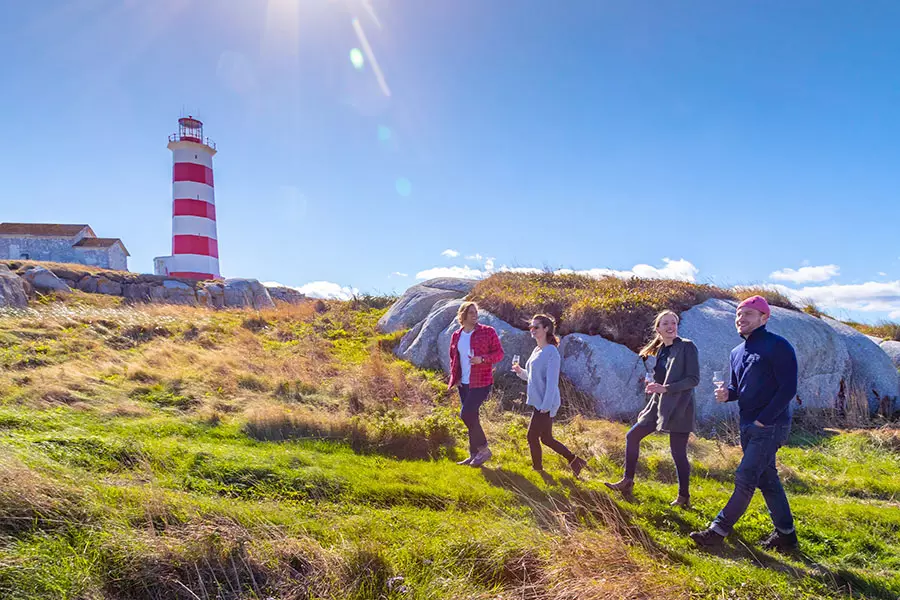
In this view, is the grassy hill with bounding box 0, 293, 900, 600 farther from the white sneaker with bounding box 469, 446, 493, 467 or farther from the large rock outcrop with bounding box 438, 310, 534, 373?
the large rock outcrop with bounding box 438, 310, 534, 373

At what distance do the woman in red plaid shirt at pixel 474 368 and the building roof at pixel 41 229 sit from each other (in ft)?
162

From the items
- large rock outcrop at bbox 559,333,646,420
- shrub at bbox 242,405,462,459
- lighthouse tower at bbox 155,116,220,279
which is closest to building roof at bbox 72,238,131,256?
lighthouse tower at bbox 155,116,220,279

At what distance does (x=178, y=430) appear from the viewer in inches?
316

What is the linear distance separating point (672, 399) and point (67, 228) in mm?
53832

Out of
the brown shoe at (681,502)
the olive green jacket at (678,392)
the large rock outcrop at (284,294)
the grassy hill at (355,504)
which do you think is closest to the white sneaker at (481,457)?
the grassy hill at (355,504)

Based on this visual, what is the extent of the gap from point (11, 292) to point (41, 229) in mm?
31855

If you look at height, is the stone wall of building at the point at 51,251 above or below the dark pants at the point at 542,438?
above

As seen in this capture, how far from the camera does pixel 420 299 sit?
18.9 m

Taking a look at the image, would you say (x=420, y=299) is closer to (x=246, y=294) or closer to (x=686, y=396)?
(x=686, y=396)

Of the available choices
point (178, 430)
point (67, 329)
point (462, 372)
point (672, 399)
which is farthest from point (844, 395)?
point (67, 329)

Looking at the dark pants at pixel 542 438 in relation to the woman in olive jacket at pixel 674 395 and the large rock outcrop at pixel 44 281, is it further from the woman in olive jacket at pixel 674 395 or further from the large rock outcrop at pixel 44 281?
the large rock outcrop at pixel 44 281

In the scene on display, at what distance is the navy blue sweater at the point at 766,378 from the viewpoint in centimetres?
487

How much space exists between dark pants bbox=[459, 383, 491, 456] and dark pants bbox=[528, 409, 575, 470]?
77 centimetres

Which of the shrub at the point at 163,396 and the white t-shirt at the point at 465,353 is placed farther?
the shrub at the point at 163,396
